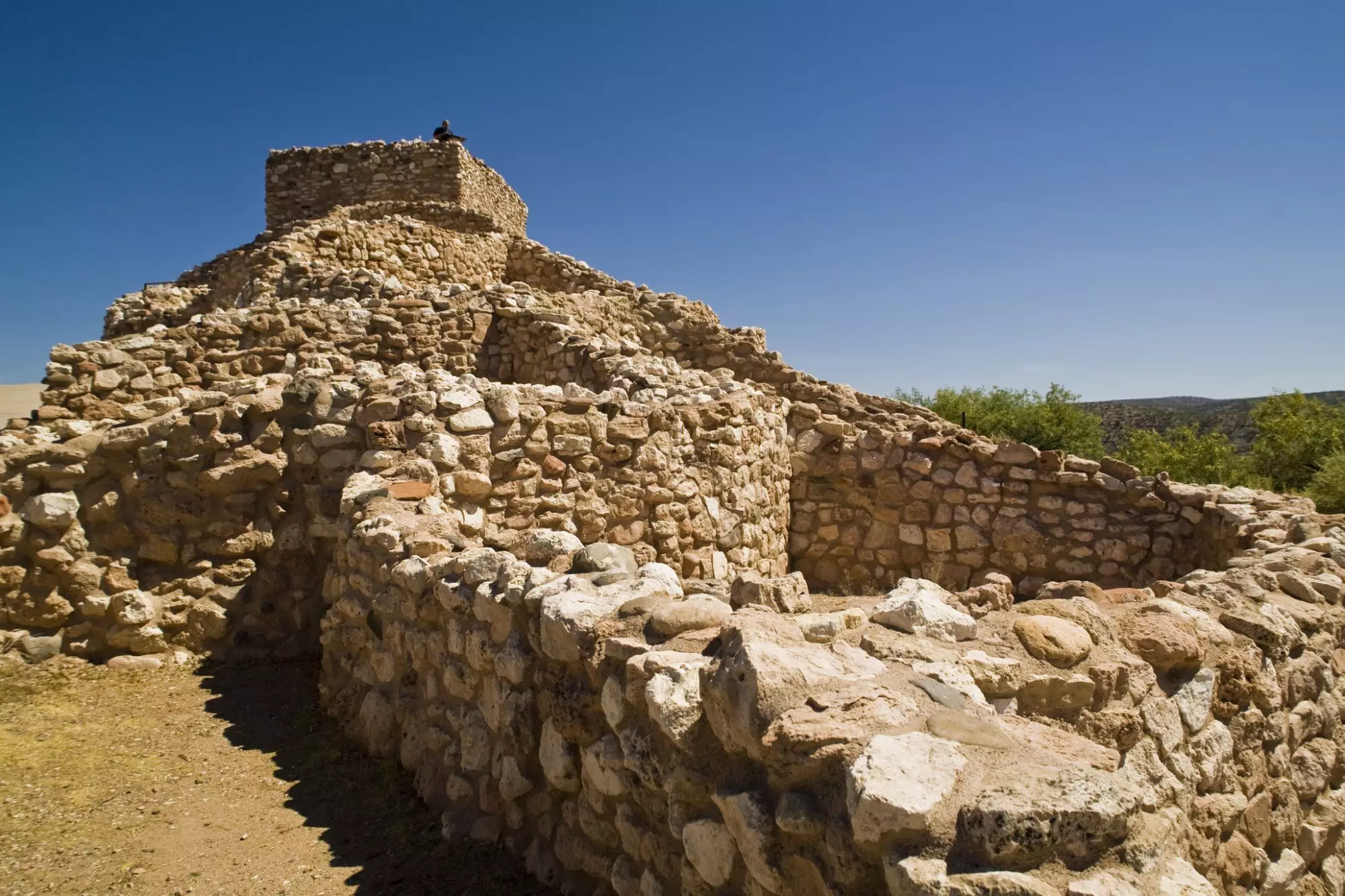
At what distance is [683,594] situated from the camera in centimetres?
325

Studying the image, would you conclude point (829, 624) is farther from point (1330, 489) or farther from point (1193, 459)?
point (1193, 459)

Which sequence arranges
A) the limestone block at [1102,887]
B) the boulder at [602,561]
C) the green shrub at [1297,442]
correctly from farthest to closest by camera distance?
the green shrub at [1297,442] → the boulder at [602,561] → the limestone block at [1102,887]

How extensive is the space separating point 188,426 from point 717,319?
298 inches

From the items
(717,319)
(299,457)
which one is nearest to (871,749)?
(299,457)

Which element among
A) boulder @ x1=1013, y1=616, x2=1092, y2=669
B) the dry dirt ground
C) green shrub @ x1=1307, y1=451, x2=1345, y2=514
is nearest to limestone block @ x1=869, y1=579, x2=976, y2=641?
boulder @ x1=1013, y1=616, x2=1092, y2=669

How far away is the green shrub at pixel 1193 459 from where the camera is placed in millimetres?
20547

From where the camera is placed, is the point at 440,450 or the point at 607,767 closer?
the point at 607,767

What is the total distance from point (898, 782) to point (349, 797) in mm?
2858

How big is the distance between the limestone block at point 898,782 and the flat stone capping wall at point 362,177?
14.3m

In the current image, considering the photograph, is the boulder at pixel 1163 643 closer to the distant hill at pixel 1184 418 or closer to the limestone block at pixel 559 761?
the limestone block at pixel 559 761

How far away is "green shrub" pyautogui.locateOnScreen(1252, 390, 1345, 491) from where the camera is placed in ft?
64.6

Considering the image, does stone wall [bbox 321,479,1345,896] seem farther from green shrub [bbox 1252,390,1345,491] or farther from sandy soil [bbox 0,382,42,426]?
sandy soil [bbox 0,382,42,426]

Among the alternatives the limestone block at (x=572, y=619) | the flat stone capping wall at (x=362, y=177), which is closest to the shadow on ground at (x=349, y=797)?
the limestone block at (x=572, y=619)

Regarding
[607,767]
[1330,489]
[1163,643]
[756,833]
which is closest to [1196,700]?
[1163,643]
